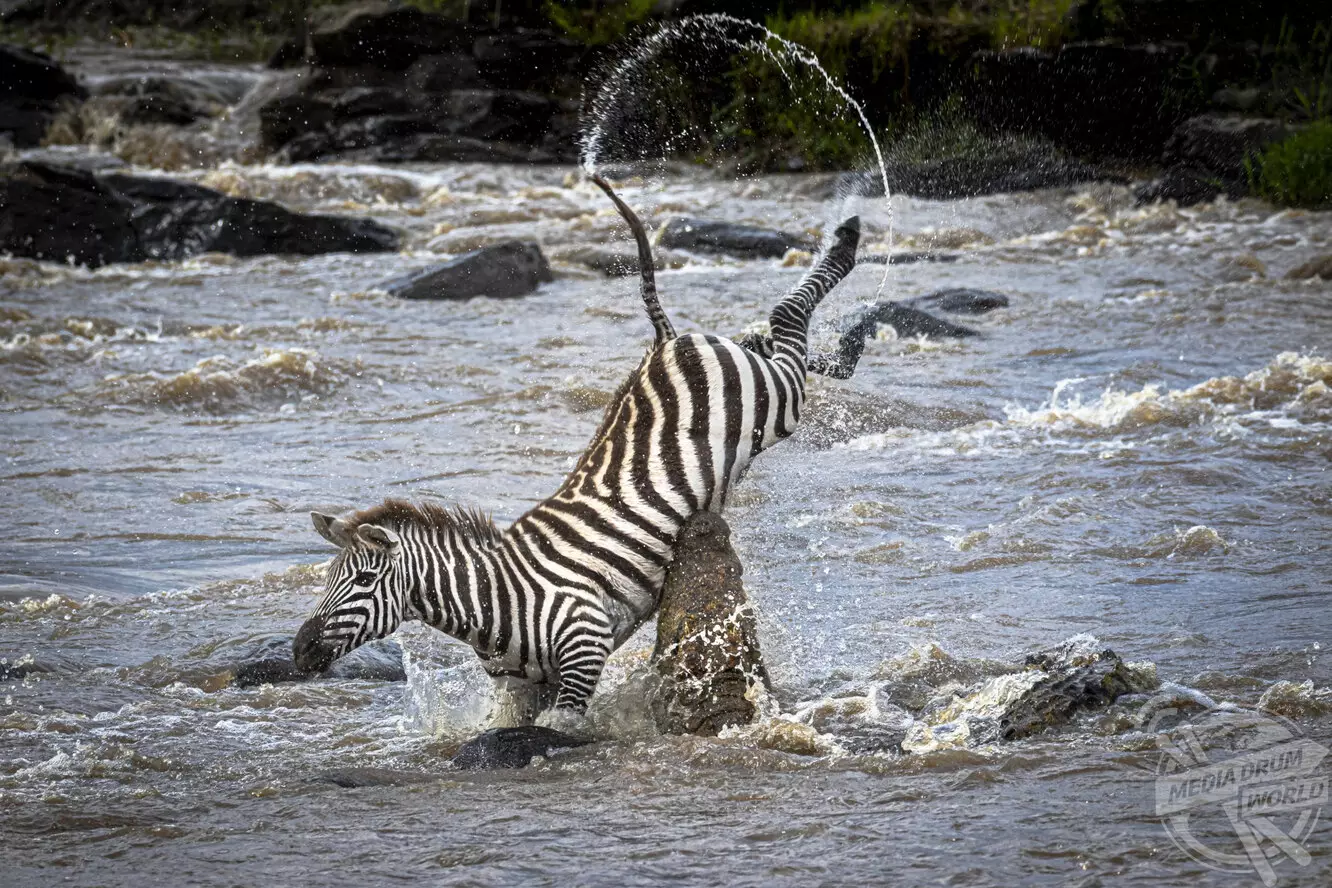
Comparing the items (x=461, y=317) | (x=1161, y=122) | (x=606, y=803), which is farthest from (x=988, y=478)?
(x=1161, y=122)

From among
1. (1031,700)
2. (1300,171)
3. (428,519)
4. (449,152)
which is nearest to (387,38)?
(449,152)

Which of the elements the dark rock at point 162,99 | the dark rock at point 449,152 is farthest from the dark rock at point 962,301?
the dark rock at point 162,99

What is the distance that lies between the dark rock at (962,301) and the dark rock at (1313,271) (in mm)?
3004

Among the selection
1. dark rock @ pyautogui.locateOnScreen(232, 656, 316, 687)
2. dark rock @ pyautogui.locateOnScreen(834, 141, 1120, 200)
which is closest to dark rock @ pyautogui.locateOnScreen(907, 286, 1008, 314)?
dark rock @ pyautogui.locateOnScreen(834, 141, 1120, 200)

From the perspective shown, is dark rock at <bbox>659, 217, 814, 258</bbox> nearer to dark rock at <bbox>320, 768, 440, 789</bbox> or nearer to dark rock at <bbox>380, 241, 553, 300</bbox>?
dark rock at <bbox>380, 241, 553, 300</bbox>

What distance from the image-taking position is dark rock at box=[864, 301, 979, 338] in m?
14.0

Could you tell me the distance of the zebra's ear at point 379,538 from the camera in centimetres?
549

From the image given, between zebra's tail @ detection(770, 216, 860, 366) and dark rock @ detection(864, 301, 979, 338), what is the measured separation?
6.54 m

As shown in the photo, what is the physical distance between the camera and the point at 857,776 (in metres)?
5.14

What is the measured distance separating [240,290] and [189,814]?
12936 millimetres

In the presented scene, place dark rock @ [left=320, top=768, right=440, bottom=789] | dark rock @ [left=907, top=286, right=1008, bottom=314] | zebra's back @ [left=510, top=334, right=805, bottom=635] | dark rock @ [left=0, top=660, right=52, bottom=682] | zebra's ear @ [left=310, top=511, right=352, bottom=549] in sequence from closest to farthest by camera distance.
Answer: dark rock @ [left=320, top=768, right=440, bottom=789] → zebra's ear @ [left=310, top=511, right=352, bottom=549] → zebra's back @ [left=510, top=334, right=805, bottom=635] → dark rock @ [left=0, top=660, right=52, bottom=682] → dark rock @ [left=907, top=286, right=1008, bottom=314]

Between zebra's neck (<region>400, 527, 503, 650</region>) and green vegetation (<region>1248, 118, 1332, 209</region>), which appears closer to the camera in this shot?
zebra's neck (<region>400, 527, 503, 650</region>)

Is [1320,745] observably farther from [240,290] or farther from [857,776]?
[240,290]

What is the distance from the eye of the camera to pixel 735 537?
28.7 ft
